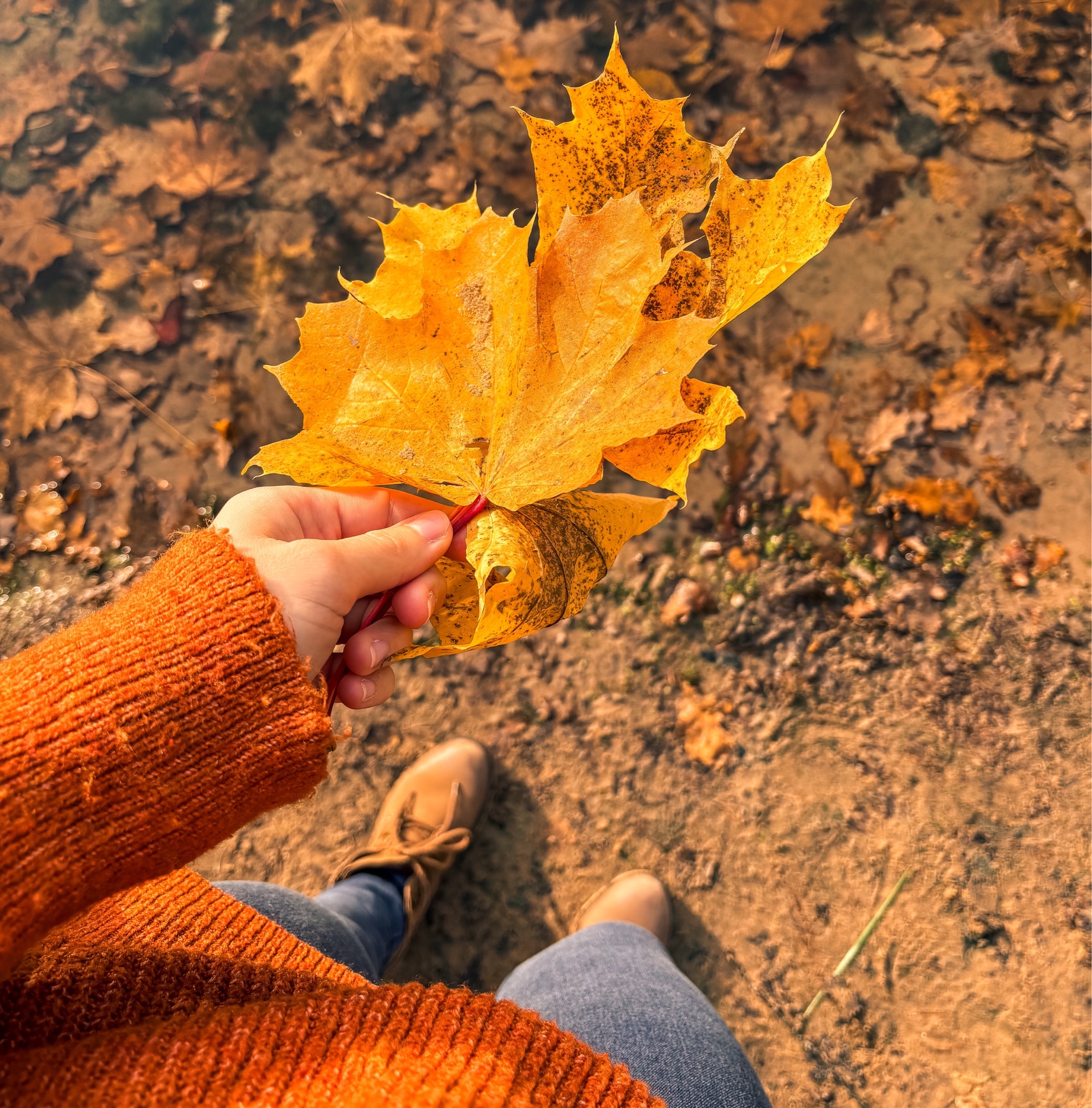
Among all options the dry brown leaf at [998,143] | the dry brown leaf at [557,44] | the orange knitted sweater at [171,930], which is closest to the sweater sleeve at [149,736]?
the orange knitted sweater at [171,930]

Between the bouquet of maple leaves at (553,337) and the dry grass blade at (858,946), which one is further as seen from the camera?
the dry grass blade at (858,946)

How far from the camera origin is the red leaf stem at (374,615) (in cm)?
100

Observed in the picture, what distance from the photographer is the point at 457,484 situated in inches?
34.7

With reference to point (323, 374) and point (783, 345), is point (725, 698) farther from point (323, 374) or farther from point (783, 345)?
point (323, 374)

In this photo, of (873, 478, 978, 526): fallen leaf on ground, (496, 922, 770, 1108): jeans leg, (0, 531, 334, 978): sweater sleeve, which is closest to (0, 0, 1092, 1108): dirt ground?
(873, 478, 978, 526): fallen leaf on ground

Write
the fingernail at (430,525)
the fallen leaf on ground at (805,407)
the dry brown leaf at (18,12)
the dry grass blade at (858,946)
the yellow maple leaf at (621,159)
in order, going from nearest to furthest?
the yellow maple leaf at (621,159) < the fingernail at (430,525) < the dry grass blade at (858,946) < the fallen leaf on ground at (805,407) < the dry brown leaf at (18,12)

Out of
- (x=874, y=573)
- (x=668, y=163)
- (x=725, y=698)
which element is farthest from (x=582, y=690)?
(x=668, y=163)

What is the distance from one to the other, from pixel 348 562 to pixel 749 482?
1.14 metres

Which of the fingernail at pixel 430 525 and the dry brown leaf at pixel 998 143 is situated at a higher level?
the fingernail at pixel 430 525

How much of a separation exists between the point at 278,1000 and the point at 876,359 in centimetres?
178

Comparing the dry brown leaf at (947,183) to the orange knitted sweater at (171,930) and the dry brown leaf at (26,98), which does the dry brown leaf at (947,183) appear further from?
the dry brown leaf at (26,98)

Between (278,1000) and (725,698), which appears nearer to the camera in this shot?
(278,1000)

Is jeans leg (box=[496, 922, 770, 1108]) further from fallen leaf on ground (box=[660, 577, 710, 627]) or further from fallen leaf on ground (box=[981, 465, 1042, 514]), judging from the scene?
fallen leaf on ground (box=[981, 465, 1042, 514])

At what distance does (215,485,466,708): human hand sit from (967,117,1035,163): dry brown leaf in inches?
69.4
